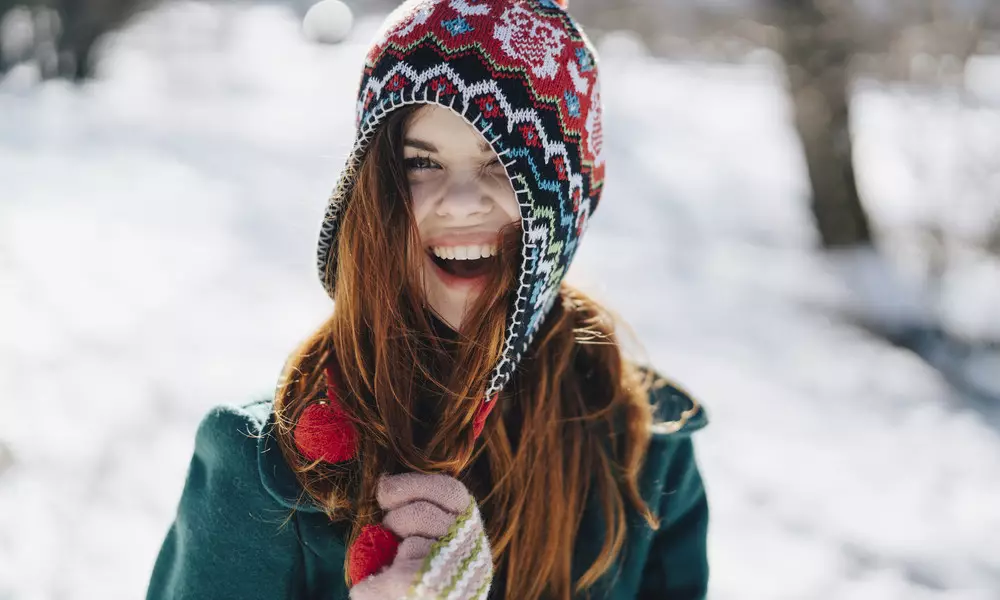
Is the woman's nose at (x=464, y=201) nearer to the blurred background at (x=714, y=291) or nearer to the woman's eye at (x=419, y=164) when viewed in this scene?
the woman's eye at (x=419, y=164)

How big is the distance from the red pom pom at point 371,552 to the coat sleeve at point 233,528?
166 mm

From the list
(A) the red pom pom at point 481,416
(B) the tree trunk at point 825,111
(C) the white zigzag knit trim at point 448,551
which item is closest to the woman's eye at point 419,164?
(A) the red pom pom at point 481,416

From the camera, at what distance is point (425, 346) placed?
145 cm

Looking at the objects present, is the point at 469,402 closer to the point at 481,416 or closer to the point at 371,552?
the point at 481,416

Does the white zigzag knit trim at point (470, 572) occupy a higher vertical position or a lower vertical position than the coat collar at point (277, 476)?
lower

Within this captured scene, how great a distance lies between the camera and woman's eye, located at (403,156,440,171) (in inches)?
56.3

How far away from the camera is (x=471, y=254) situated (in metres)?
1.44

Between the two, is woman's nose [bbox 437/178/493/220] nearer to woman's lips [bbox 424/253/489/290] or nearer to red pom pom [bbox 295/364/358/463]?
woman's lips [bbox 424/253/489/290]

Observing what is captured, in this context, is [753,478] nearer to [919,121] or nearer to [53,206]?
[919,121]

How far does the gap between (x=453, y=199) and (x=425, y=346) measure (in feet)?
0.81

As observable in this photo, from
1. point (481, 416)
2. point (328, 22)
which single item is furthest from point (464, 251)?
point (328, 22)

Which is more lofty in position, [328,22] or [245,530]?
[328,22]

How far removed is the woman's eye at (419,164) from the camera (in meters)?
1.43

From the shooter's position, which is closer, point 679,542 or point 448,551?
point 448,551
